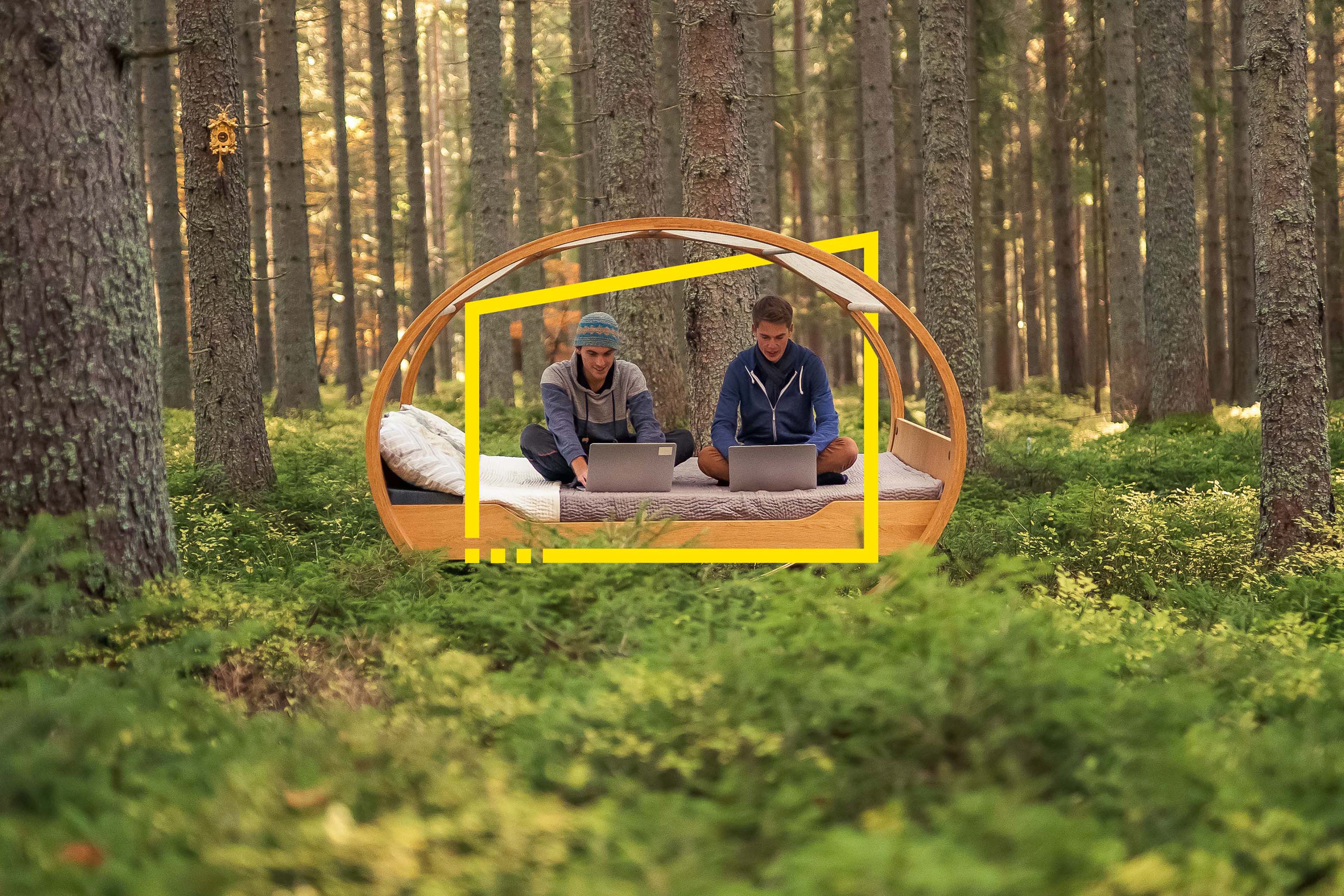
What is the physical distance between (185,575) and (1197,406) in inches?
496

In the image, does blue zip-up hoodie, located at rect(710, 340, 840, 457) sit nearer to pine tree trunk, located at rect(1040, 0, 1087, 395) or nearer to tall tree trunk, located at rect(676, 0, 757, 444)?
tall tree trunk, located at rect(676, 0, 757, 444)

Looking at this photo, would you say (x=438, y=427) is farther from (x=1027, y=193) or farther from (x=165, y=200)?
(x=1027, y=193)

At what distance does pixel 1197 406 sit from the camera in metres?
13.6

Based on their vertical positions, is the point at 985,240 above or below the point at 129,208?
above

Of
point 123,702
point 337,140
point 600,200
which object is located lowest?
point 123,702

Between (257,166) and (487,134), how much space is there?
7500 mm

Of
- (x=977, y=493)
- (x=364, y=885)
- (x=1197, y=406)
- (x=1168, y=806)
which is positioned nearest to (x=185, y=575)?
(x=364, y=885)

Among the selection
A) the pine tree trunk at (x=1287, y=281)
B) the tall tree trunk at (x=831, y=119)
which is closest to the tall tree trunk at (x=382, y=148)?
the tall tree trunk at (x=831, y=119)

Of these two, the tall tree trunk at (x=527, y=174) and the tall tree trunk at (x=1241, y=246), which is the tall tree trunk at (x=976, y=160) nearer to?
the tall tree trunk at (x=1241, y=246)

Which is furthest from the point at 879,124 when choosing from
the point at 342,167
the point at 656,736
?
the point at 656,736

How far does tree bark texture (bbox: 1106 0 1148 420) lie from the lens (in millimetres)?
15336

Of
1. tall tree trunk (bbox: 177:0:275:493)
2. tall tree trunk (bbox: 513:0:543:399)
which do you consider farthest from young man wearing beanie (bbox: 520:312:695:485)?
tall tree trunk (bbox: 513:0:543:399)

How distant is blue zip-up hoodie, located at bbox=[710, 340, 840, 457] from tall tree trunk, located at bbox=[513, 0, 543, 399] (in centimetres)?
1143

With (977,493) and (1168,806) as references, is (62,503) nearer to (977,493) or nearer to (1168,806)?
(1168,806)
